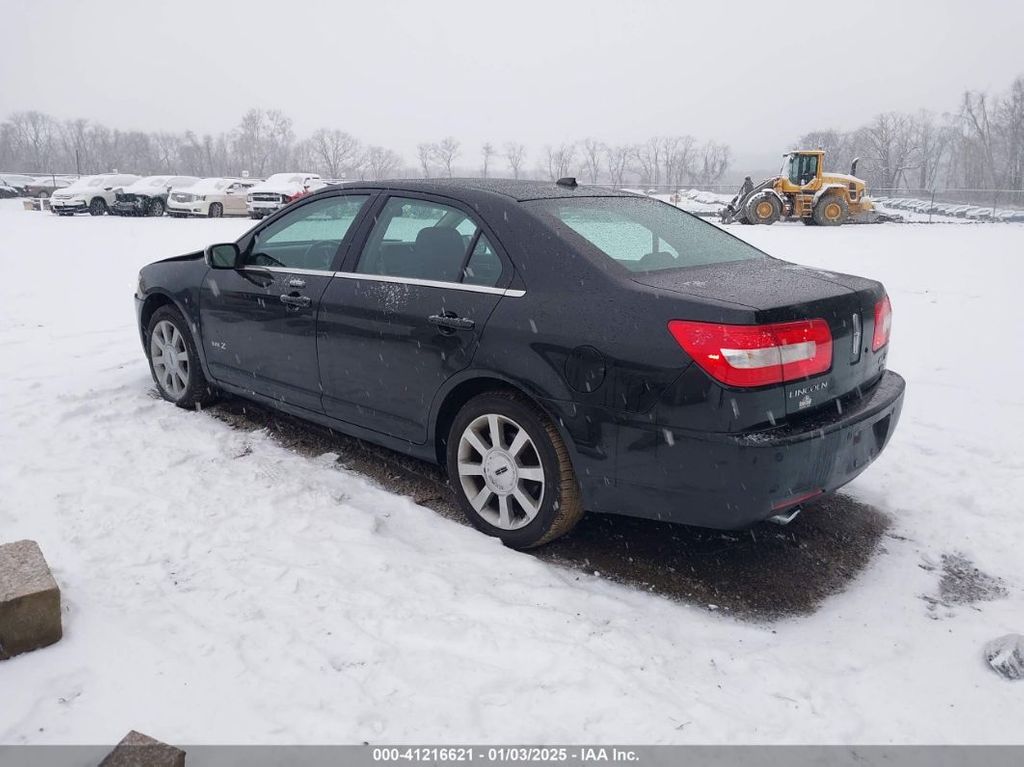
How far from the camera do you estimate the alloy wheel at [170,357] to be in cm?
516

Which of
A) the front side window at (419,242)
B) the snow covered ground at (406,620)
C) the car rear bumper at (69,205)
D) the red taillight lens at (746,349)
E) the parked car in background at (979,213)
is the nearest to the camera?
the snow covered ground at (406,620)

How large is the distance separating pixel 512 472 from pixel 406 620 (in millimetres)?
829

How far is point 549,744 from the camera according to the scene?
2229 millimetres

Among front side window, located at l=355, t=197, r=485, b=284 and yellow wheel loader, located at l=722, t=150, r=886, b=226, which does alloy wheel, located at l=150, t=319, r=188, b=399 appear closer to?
front side window, located at l=355, t=197, r=485, b=284

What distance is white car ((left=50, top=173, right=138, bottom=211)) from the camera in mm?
27609

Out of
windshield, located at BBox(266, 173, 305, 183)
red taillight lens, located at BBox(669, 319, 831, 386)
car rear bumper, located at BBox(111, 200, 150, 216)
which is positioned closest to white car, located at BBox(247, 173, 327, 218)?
windshield, located at BBox(266, 173, 305, 183)

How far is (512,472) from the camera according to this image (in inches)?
132

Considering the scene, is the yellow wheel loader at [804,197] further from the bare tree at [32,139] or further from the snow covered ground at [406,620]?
the bare tree at [32,139]

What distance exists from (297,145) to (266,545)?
10686 centimetres

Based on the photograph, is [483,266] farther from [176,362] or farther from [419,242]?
[176,362]

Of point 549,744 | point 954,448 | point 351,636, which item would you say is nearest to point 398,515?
point 351,636

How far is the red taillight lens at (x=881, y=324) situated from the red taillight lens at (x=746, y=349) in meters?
0.69

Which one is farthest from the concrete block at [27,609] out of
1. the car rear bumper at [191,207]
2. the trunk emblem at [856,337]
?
the car rear bumper at [191,207]
